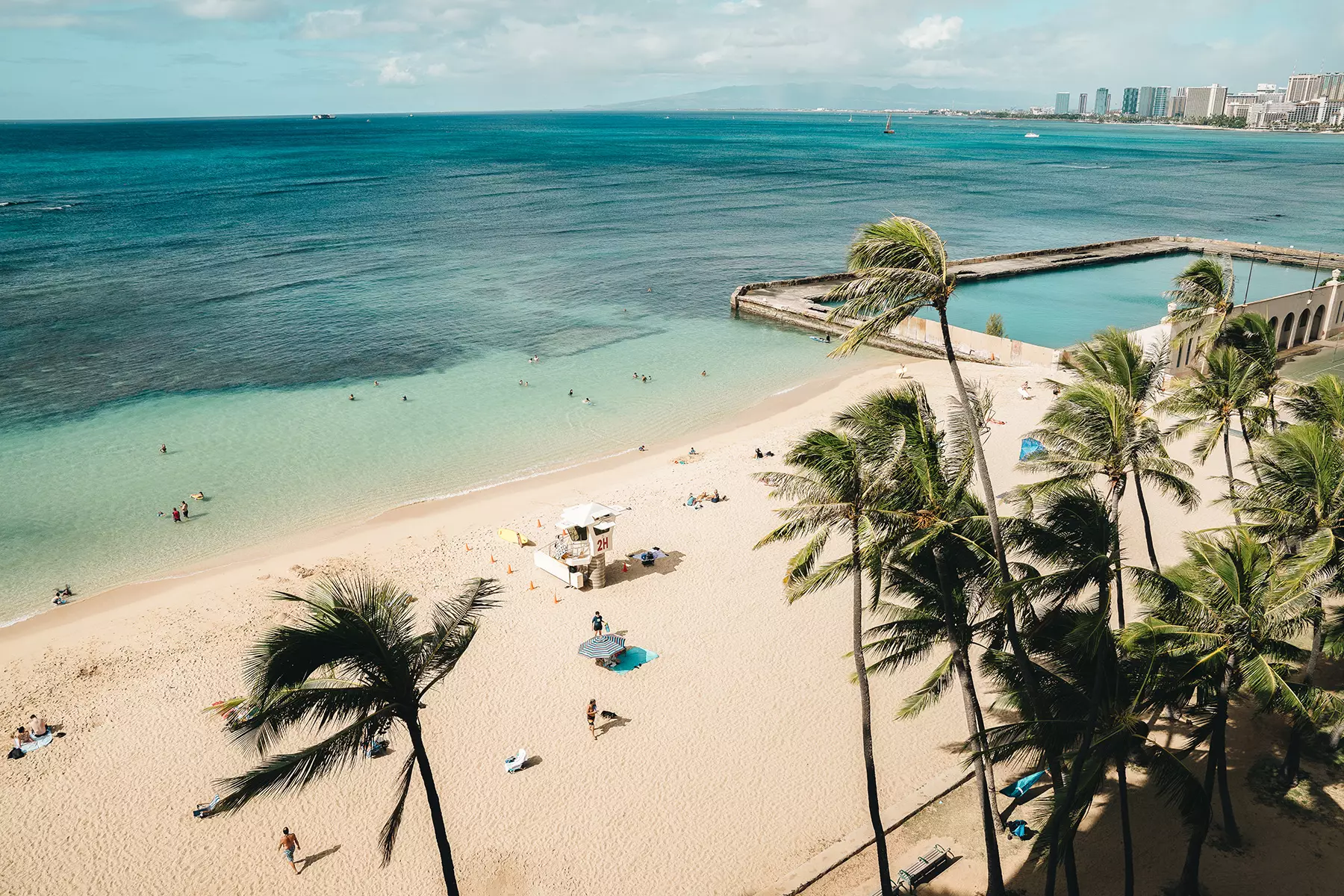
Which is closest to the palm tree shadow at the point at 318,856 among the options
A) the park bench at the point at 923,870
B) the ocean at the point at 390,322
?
the park bench at the point at 923,870

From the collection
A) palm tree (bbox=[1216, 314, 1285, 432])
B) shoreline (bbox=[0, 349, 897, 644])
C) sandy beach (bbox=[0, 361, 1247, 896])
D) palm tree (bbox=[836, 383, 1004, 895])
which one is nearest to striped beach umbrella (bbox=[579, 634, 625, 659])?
sandy beach (bbox=[0, 361, 1247, 896])

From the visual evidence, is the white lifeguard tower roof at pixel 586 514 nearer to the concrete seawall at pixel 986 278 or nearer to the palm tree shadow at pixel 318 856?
the palm tree shadow at pixel 318 856

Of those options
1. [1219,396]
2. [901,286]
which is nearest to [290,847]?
[901,286]

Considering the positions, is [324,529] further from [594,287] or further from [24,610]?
[594,287]

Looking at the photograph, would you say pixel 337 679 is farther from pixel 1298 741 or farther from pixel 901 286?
pixel 1298 741

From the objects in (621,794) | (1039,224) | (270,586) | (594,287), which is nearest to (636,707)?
(621,794)

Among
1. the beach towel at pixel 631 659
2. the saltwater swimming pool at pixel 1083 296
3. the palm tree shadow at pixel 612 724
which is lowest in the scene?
the palm tree shadow at pixel 612 724
